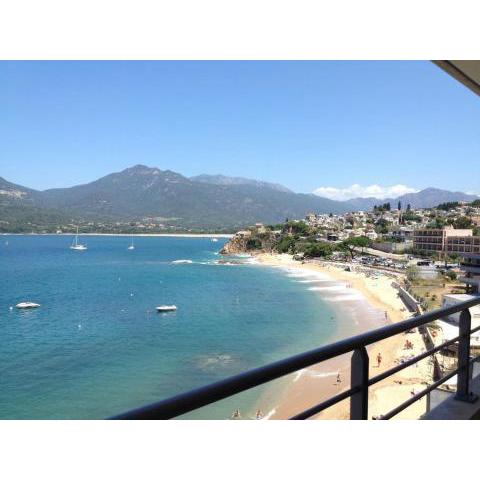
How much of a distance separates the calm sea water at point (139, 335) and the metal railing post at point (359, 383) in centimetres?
555

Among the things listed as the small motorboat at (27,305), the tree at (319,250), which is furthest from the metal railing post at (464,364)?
the tree at (319,250)

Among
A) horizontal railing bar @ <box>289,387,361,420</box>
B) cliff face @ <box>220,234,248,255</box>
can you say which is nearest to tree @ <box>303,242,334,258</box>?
cliff face @ <box>220,234,248,255</box>

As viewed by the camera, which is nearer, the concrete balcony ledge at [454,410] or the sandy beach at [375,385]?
the concrete balcony ledge at [454,410]

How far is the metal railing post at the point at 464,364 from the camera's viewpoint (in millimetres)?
1957

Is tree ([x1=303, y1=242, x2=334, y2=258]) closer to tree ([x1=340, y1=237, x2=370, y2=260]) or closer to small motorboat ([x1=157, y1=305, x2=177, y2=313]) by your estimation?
tree ([x1=340, y1=237, x2=370, y2=260])

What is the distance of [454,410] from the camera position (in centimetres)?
191

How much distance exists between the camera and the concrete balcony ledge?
1.82 metres

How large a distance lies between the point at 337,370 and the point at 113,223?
12651cm

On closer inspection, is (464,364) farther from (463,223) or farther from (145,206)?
(145,206)

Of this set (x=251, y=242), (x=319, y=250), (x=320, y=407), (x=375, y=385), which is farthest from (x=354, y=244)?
(x=320, y=407)

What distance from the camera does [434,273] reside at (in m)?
36.1

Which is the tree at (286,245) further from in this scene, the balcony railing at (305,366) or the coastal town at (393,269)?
the balcony railing at (305,366)

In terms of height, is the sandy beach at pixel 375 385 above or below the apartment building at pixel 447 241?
below
